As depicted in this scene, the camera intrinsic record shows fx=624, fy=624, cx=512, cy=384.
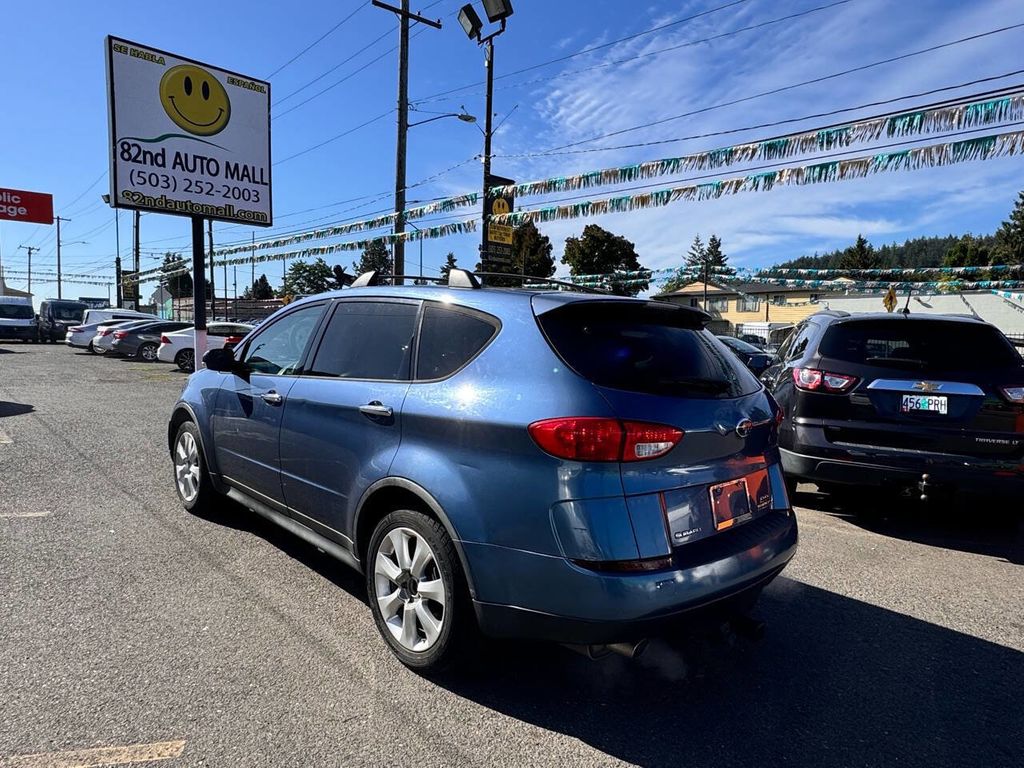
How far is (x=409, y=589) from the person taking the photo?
2.75 m

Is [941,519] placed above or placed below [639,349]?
below

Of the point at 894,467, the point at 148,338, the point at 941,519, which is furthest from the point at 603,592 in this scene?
the point at 148,338

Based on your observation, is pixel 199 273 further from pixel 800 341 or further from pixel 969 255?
pixel 969 255

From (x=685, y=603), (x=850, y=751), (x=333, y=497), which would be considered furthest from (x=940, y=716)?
(x=333, y=497)

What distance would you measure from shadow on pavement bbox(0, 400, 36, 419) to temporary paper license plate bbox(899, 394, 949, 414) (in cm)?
1086

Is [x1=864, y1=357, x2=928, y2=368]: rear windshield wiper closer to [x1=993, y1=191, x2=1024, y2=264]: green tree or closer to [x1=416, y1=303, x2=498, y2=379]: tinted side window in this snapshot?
[x1=416, y1=303, x2=498, y2=379]: tinted side window

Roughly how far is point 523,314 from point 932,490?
3.57 meters

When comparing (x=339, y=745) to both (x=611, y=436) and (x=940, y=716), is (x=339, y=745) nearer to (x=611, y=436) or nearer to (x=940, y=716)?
(x=611, y=436)

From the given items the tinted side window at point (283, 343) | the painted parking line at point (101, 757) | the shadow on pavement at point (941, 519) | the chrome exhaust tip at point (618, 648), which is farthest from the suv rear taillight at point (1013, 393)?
the painted parking line at point (101, 757)

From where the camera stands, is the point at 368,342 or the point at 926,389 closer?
the point at 368,342

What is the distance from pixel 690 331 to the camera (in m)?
2.97

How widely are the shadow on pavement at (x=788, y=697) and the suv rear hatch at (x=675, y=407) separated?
2.42ft

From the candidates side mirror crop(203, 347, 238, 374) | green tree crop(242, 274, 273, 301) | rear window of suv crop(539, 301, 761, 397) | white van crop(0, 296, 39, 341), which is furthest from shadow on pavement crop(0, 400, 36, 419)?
green tree crop(242, 274, 273, 301)

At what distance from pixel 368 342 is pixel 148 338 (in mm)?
21824
